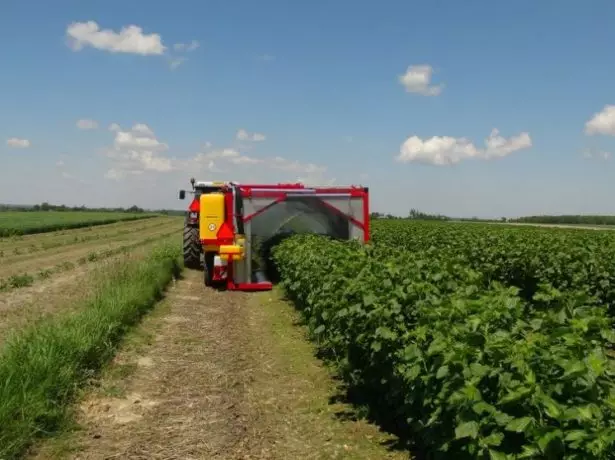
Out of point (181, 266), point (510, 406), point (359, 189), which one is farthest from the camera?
point (181, 266)

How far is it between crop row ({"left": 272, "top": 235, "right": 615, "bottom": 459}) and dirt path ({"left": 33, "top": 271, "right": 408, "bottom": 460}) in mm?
634

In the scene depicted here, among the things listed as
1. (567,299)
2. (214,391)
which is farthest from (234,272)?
(567,299)

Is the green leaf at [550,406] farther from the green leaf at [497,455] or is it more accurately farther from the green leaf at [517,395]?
the green leaf at [497,455]

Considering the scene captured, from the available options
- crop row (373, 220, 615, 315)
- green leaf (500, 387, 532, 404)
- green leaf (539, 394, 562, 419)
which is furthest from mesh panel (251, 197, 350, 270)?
green leaf (539, 394, 562, 419)

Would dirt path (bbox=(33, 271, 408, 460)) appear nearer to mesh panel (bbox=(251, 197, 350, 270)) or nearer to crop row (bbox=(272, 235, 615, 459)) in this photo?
crop row (bbox=(272, 235, 615, 459))

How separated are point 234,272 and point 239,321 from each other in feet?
11.4

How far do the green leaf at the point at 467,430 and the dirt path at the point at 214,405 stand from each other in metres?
1.83

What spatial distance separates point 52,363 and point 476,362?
14.1ft

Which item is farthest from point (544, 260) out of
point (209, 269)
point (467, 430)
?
point (467, 430)

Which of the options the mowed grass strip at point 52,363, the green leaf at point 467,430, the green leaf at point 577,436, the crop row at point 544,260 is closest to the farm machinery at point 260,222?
the crop row at point 544,260

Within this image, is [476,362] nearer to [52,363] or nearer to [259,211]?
[52,363]

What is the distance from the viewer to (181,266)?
1744 cm

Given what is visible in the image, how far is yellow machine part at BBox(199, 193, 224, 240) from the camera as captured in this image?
49.1 feet

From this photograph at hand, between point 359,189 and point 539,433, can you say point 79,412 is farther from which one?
point 359,189
